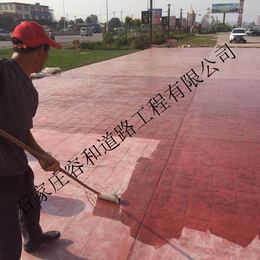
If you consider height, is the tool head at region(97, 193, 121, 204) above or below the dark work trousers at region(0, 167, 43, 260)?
below

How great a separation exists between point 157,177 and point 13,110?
2.53 metres

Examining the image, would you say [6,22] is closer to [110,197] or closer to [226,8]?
[110,197]

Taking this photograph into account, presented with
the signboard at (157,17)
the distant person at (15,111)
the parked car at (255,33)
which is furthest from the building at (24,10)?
the distant person at (15,111)

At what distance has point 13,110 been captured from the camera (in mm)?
1883

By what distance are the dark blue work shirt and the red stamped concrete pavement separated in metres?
1.13

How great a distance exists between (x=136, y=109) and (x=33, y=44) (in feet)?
17.7

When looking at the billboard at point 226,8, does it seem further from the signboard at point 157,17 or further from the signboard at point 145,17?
the signboard at point 145,17

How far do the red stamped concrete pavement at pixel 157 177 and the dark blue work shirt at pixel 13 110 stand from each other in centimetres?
113

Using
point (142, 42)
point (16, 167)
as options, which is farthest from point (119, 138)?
point (142, 42)

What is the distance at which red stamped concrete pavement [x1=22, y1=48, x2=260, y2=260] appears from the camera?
278 centimetres

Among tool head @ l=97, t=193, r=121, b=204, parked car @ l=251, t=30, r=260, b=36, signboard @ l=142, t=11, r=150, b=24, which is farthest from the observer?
parked car @ l=251, t=30, r=260, b=36

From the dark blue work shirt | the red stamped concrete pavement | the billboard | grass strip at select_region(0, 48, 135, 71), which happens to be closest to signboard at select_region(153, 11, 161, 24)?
grass strip at select_region(0, 48, 135, 71)

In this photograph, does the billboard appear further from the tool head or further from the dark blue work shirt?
the dark blue work shirt

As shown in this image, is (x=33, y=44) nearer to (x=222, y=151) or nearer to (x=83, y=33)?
(x=222, y=151)
